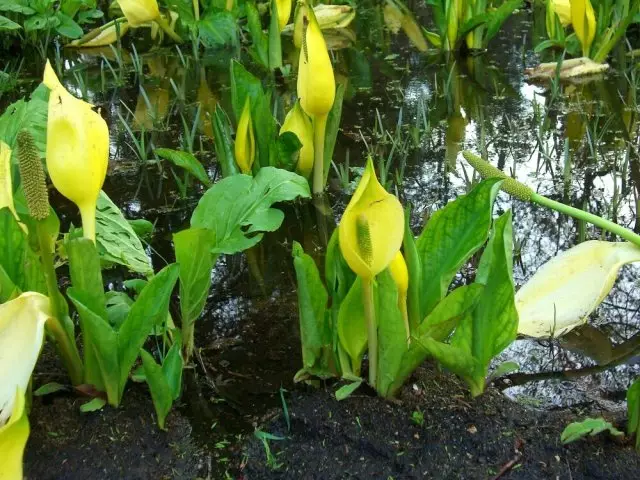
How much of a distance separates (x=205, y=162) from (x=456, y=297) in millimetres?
1765

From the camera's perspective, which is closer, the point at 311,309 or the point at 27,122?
the point at 311,309

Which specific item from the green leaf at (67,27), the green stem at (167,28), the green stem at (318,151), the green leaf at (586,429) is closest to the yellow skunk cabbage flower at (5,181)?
the green stem at (318,151)

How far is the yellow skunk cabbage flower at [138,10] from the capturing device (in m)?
4.44

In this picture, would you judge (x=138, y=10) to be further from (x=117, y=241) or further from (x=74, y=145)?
(x=74, y=145)

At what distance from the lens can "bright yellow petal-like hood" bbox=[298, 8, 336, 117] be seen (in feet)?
7.09

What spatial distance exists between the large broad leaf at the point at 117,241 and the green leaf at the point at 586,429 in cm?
97

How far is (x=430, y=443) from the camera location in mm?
1514

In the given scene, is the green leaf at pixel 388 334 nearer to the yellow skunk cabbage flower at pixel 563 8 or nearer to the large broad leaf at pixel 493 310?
the large broad leaf at pixel 493 310

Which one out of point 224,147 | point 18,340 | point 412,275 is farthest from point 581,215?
point 224,147

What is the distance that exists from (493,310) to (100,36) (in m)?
4.10

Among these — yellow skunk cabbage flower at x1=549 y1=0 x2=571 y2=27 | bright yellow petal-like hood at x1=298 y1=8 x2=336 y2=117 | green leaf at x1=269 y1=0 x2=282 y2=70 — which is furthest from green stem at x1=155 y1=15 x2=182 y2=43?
bright yellow petal-like hood at x1=298 y1=8 x2=336 y2=117

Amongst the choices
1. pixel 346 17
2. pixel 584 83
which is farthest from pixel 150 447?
pixel 346 17

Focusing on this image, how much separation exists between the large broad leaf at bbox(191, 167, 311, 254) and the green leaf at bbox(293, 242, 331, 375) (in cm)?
24

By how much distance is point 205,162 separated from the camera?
10.2ft
